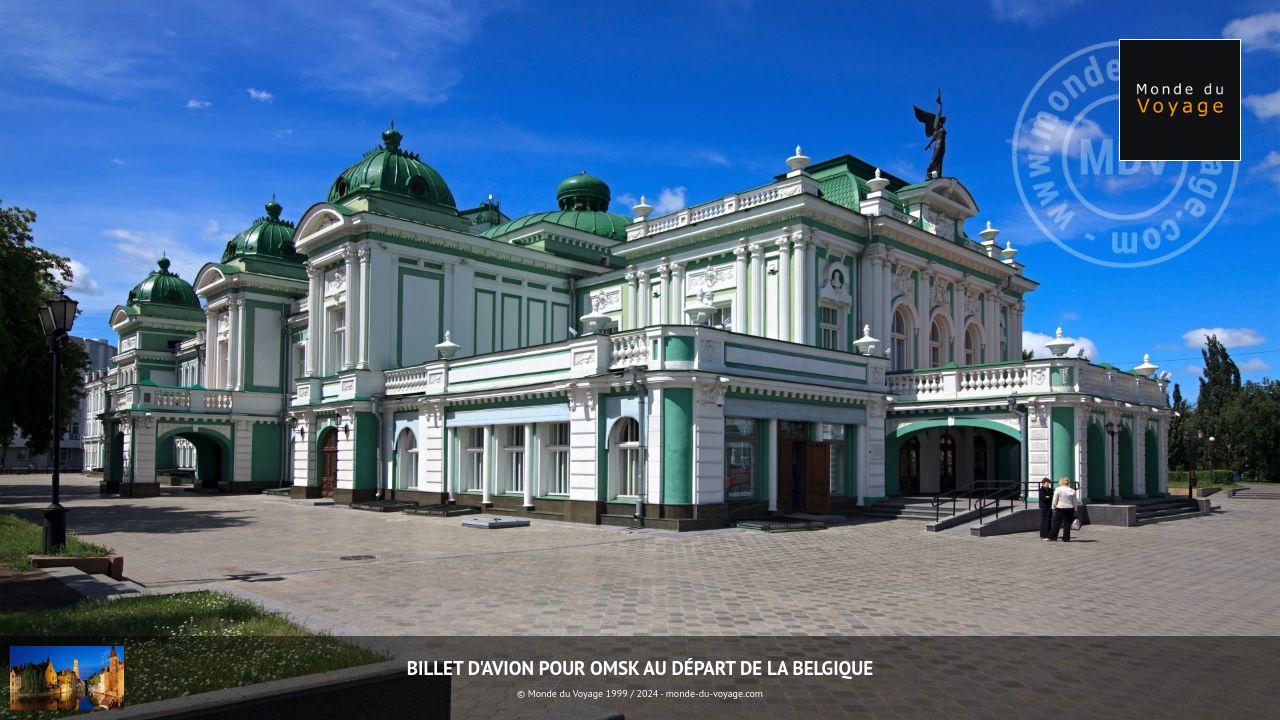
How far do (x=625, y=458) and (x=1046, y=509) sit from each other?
10215mm

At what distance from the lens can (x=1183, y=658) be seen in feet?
28.0

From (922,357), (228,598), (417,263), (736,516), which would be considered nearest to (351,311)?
(417,263)

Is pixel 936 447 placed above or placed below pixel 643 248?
below

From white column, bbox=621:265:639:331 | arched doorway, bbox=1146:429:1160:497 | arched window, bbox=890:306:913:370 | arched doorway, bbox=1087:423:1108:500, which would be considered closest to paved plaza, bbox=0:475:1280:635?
arched doorway, bbox=1087:423:1108:500

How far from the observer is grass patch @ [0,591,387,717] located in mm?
5445

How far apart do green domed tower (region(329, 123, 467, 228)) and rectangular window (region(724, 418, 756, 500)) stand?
17518 millimetres

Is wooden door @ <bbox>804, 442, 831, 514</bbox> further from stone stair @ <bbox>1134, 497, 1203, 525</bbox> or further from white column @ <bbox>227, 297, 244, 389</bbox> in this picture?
white column @ <bbox>227, 297, 244, 389</bbox>

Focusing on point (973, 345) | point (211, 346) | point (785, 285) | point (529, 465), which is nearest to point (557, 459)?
point (529, 465)

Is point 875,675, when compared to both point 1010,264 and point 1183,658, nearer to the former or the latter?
point 1183,658

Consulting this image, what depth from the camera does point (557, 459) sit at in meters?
→ 24.5


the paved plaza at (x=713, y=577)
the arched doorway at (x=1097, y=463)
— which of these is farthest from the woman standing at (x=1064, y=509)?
the arched doorway at (x=1097, y=463)

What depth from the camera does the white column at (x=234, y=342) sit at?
39844 millimetres

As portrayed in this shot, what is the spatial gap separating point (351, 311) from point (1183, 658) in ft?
96.3

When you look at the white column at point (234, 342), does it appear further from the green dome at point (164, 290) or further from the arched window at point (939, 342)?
the arched window at point (939, 342)
